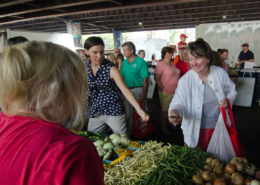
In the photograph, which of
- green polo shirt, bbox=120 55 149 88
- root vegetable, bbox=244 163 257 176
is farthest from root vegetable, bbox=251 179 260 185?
green polo shirt, bbox=120 55 149 88

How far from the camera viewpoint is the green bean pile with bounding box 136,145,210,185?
166 cm

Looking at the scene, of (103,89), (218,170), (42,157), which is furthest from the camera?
(103,89)

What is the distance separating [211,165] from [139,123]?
6.50 feet

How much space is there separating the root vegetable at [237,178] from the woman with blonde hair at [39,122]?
1.41 metres

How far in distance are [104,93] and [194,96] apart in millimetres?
1120

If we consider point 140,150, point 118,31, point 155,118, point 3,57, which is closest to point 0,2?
point 155,118

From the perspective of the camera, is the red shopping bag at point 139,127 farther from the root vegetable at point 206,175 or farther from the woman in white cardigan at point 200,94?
the root vegetable at point 206,175

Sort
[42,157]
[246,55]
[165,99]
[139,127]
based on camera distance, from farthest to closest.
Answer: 1. [246,55]
2. [165,99]
3. [139,127]
4. [42,157]

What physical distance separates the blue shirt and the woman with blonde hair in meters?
1.76

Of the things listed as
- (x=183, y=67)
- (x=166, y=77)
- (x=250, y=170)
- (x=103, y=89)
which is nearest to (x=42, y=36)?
(x=166, y=77)

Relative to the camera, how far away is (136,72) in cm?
427

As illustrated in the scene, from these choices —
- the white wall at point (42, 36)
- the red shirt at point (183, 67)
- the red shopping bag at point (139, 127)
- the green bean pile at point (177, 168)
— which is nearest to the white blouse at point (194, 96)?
the green bean pile at point (177, 168)

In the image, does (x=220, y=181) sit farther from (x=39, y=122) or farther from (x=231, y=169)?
(x=39, y=122)

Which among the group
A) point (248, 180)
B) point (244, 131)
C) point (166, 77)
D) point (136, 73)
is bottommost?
point (244, 131)
